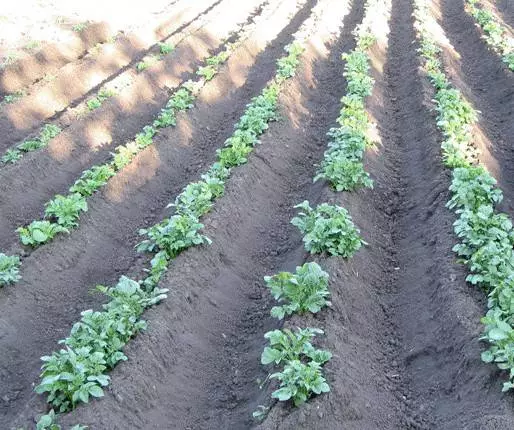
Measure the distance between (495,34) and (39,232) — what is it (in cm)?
1300

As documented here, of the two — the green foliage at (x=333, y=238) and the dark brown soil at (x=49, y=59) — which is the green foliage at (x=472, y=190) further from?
the dark brown soil at (x=49, y=59)

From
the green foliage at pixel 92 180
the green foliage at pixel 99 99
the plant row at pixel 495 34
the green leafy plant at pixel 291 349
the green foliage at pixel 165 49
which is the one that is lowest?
the green foliage at pixel 92 180

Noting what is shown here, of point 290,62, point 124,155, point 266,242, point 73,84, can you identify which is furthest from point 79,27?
point 266,242

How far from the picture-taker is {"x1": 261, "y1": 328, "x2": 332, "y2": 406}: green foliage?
5.44 m

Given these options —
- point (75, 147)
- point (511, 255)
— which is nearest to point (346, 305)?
point (511, 255)

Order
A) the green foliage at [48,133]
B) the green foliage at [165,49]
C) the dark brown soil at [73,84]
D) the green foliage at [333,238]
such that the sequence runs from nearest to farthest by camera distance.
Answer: the green foliage at [333,238]
the green foliage at [48,133]
the dark brown soil at [73,84]
the green foliage at [165,49]

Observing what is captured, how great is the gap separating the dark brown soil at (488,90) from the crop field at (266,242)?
0.07m

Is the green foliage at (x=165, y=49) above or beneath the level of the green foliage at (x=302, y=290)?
above

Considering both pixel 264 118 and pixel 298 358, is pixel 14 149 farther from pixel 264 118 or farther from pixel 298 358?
pixel 298 358

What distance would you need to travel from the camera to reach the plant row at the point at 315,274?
18.0 ft

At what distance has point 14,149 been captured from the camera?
12414 millimetres

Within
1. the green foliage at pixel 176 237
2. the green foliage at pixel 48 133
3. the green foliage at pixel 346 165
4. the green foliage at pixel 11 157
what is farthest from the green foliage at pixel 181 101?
the green foliage at pixel 176 237

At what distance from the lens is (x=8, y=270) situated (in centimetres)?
800

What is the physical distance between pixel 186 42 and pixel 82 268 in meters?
10.7
